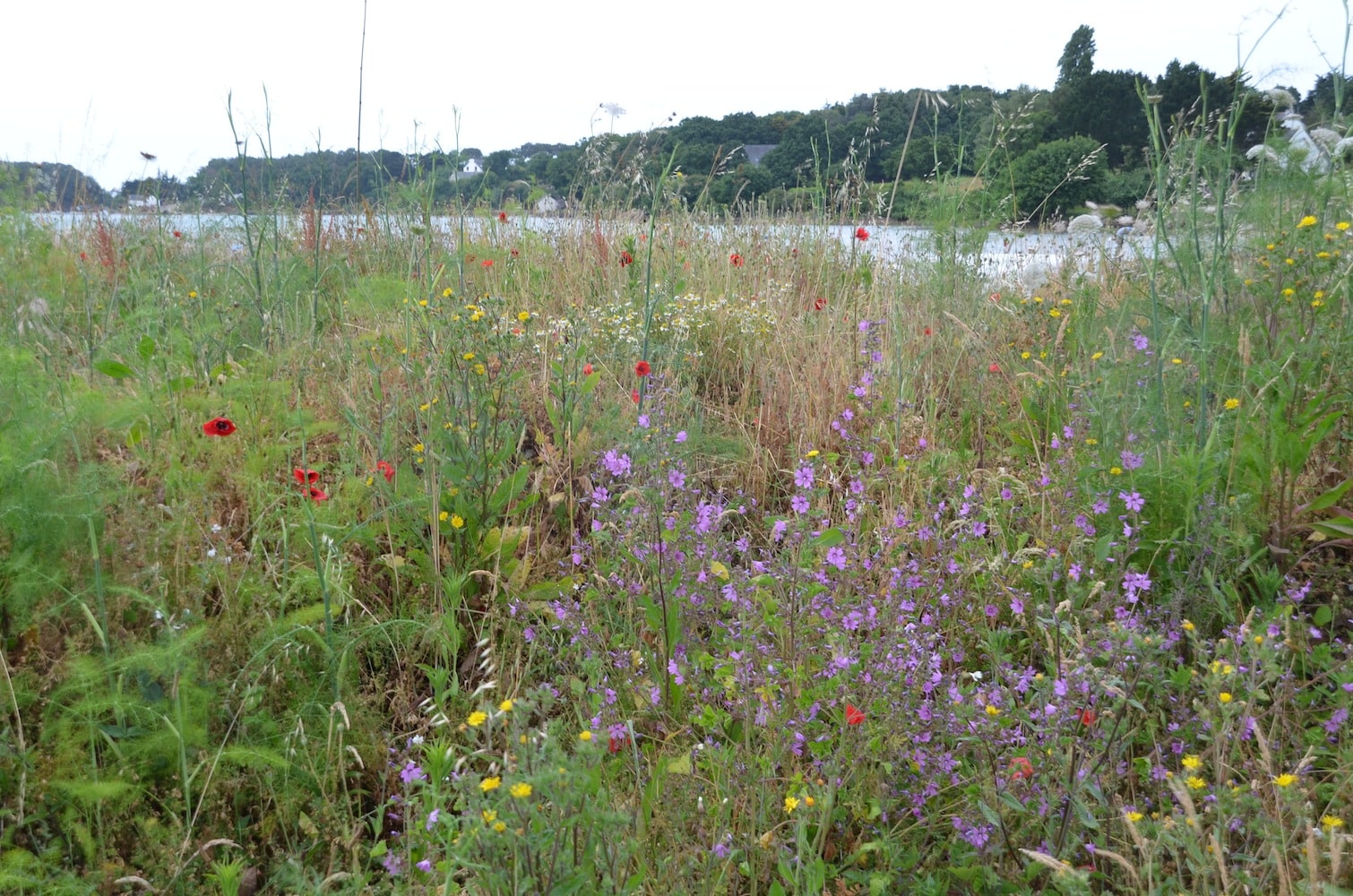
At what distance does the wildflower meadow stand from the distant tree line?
0.84 m

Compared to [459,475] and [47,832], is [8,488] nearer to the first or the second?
[47,832]

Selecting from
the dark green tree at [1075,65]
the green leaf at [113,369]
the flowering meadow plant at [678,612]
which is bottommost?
the flowering meadow plant at [678,612]

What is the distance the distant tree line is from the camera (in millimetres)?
3875

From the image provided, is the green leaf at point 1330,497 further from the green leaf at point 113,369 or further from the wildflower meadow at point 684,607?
the green leaf at point 113,369

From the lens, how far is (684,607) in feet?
6.55

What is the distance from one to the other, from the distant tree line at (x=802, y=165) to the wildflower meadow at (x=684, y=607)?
84cm

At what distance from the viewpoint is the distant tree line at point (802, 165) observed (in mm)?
3875

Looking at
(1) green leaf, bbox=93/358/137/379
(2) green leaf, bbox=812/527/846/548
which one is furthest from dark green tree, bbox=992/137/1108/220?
(1) green leaf, bbox=93/358/137/379

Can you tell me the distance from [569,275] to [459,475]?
268 centimetres

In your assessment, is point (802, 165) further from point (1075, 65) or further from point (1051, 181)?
point (1075, 65)

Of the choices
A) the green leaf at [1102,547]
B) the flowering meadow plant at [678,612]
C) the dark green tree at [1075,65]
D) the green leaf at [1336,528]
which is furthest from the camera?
the dark green tree at [1075,65]

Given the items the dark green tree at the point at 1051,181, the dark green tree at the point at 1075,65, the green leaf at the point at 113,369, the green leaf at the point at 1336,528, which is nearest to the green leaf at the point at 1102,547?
the green leaf at the point at 1336,528

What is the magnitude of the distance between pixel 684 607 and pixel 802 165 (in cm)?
480

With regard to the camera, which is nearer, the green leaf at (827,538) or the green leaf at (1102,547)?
the green leaf at (827,538)
